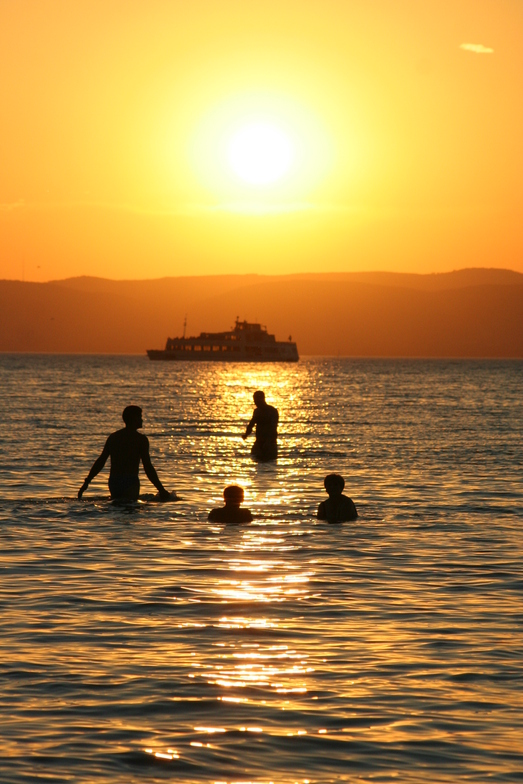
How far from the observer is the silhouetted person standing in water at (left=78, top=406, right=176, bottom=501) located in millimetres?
16330

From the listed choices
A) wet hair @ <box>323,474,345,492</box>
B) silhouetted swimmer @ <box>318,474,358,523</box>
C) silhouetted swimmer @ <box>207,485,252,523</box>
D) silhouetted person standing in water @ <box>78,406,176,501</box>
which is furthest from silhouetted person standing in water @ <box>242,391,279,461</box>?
wet hair @ <box>323,474,345,492</box>

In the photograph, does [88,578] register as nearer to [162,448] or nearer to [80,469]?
[80,469]

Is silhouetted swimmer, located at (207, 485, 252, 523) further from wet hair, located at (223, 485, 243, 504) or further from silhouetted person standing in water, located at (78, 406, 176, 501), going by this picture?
silhouetted person standing in water, located at (78, 406, 176, 501)

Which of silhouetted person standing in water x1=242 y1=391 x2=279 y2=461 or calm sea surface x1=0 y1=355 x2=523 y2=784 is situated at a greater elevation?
silhouetted person standing in water x1=242 y1=391 x2=279 y2=461

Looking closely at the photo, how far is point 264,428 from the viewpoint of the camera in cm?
2594

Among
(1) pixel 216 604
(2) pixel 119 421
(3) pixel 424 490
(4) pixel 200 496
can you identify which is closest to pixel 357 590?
(1) pixel 216 604

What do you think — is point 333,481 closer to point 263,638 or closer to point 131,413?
point 131,413

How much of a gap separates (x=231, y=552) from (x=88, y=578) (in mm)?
2376

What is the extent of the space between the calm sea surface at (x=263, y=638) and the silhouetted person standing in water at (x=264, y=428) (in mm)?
2282

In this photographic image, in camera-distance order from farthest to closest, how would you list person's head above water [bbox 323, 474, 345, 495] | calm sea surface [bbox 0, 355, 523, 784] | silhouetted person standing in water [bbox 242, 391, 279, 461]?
silhouetted person standing in water [bbox 242, 391, 279, 461], person's head above water [bbox 323, 474, 345, 495], calm sea surface [bbox 0, 355, 523, 784]

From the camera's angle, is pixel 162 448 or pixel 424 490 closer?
pixel 424 490

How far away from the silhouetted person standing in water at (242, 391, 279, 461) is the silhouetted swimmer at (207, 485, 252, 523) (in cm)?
659

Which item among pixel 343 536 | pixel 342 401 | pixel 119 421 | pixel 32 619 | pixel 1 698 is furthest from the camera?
pixel 342 401

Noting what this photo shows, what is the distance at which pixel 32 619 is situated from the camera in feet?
33.0
